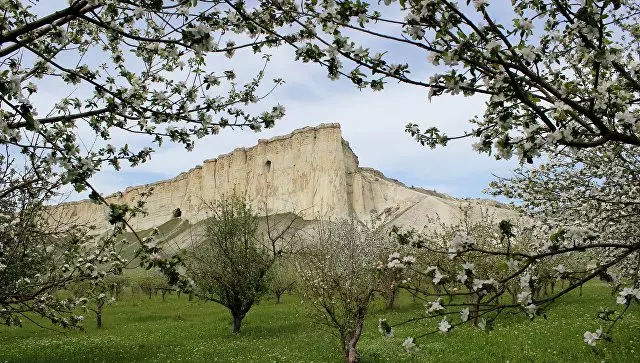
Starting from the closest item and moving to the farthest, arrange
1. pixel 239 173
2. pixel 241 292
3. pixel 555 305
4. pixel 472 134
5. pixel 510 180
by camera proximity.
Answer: pixel 472 134, pixel 510 180, pixel 241 292, pixel 555 305, pixel 239 173

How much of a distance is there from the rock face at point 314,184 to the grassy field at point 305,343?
141 ft

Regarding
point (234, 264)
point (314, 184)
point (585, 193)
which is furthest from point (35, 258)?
point (314, 184)

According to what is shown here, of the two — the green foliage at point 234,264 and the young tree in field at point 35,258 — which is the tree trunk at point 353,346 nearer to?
the young tree in field at point 35,258

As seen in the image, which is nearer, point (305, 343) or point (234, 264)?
point (305, 343)

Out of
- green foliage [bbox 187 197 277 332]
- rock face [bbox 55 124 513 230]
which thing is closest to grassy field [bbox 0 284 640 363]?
green foliage [bbox 187 197 277 332]

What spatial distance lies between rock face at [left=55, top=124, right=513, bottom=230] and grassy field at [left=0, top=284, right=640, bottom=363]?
42841mm

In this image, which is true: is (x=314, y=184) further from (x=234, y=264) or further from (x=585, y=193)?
(x=585, y=193)

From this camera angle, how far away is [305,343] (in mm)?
17266

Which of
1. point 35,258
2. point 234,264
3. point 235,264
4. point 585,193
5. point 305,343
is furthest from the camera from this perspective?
point 235,264

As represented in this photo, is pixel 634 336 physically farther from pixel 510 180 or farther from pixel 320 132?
pixel 320 132

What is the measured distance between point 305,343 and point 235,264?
549 centimetres

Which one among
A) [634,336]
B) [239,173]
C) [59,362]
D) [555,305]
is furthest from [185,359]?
[239,173]

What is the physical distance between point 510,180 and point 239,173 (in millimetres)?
74276

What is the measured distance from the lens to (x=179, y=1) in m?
4.05
